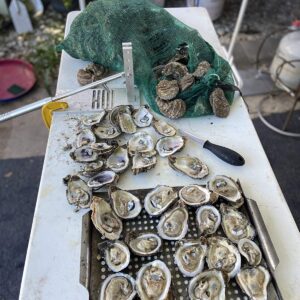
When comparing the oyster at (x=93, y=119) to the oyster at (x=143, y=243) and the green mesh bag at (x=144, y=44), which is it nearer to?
the green mesh bag at (x=144, y=44)

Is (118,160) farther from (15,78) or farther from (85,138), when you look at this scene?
(15,78)

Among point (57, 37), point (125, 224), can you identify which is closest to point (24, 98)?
point (57, 37)

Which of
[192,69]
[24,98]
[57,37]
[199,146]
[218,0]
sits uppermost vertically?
[192,69]

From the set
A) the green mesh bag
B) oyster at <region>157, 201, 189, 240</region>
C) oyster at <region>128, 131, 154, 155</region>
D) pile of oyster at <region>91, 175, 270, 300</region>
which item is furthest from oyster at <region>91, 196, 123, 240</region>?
the green mesh bag

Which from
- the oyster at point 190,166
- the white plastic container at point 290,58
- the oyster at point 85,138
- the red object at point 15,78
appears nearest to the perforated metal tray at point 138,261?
the oyster at point 190,166

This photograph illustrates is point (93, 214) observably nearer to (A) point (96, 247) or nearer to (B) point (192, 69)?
(A) point (96, 247)

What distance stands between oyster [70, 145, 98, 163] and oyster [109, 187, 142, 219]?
0.45ft

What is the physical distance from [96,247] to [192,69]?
2.26 feet

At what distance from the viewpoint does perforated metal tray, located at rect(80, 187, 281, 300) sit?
69 cm

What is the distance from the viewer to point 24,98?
86.0 inches

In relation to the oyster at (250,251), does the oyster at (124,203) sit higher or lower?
lower

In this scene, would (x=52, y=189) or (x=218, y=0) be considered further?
(x=218, y=0)

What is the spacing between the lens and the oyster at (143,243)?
74 cm

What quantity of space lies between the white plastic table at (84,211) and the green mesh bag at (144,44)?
10 centimetres
